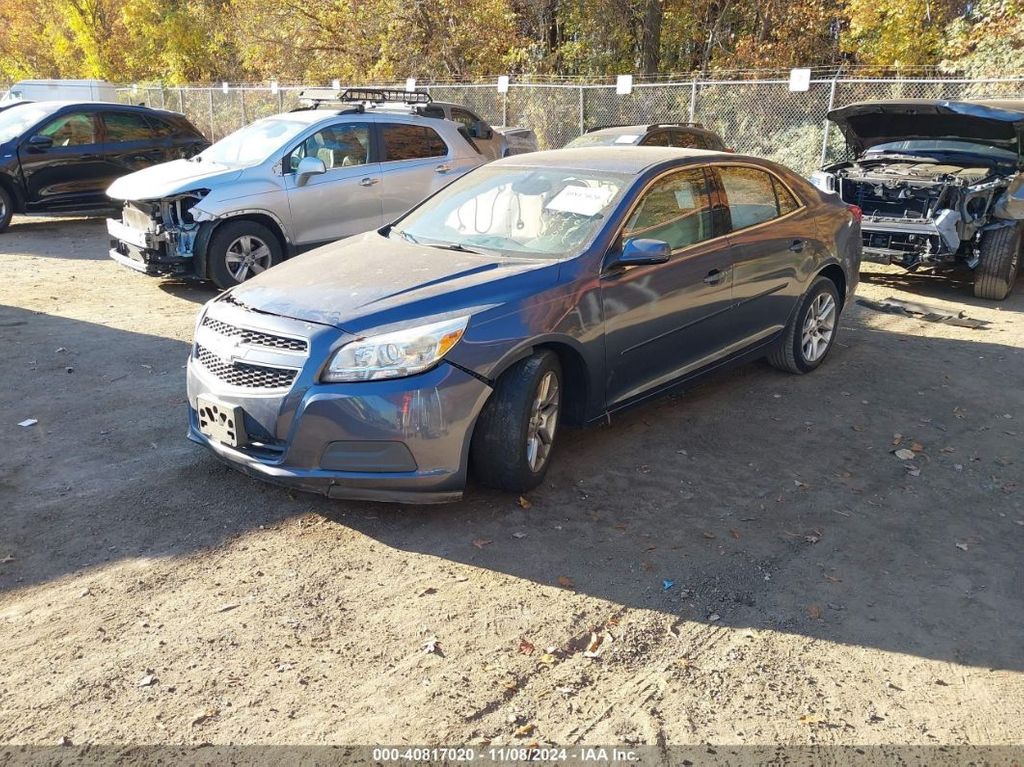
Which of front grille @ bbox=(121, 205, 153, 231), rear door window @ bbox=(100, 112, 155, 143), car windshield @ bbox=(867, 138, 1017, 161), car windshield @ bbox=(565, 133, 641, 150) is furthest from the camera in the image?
rear door window @ bbox=(100, 112, 155, 143)

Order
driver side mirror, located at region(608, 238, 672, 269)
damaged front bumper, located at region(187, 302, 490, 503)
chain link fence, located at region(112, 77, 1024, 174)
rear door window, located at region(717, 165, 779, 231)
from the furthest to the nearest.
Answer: chain link fence, located at region(112, 77, 1024, 174) → rear door window, located at region(717, 165, 779, 231) → driver side mirror, located at region(608, 238, 672, 269) → damaged front bumper, located at region(187, 302, 490, 503)

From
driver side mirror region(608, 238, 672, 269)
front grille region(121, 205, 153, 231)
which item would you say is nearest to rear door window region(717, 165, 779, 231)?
driver side mirror region(608, 238, 672, 269)

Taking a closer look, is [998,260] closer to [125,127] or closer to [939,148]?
[939,148]

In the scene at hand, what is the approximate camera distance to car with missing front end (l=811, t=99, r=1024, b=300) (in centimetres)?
883

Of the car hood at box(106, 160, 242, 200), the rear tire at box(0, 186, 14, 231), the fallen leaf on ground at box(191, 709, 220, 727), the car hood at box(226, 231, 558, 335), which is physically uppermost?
the car hood at box(106, 160, 242, 200)

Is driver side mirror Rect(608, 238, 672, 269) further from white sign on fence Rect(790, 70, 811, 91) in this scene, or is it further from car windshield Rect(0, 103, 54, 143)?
car windshield Rect(0, 103, 54, 143)

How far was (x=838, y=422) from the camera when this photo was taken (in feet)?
18.9

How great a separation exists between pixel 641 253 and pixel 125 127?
35.8 ft

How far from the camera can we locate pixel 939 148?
31.9ft

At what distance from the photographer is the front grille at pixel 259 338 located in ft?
13.4

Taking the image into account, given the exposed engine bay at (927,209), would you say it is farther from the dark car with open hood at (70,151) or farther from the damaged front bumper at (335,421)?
the dark car with open hood at (70,151)

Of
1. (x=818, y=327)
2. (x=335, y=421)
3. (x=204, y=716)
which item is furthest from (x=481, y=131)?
(x=204, y=716)

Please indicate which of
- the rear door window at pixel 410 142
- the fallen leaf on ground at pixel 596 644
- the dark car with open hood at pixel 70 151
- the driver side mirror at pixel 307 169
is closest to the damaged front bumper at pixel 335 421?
the fallen leaf on ground at pixel 596 644

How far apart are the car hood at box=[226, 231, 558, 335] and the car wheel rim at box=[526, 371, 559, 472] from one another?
495 millimetres
